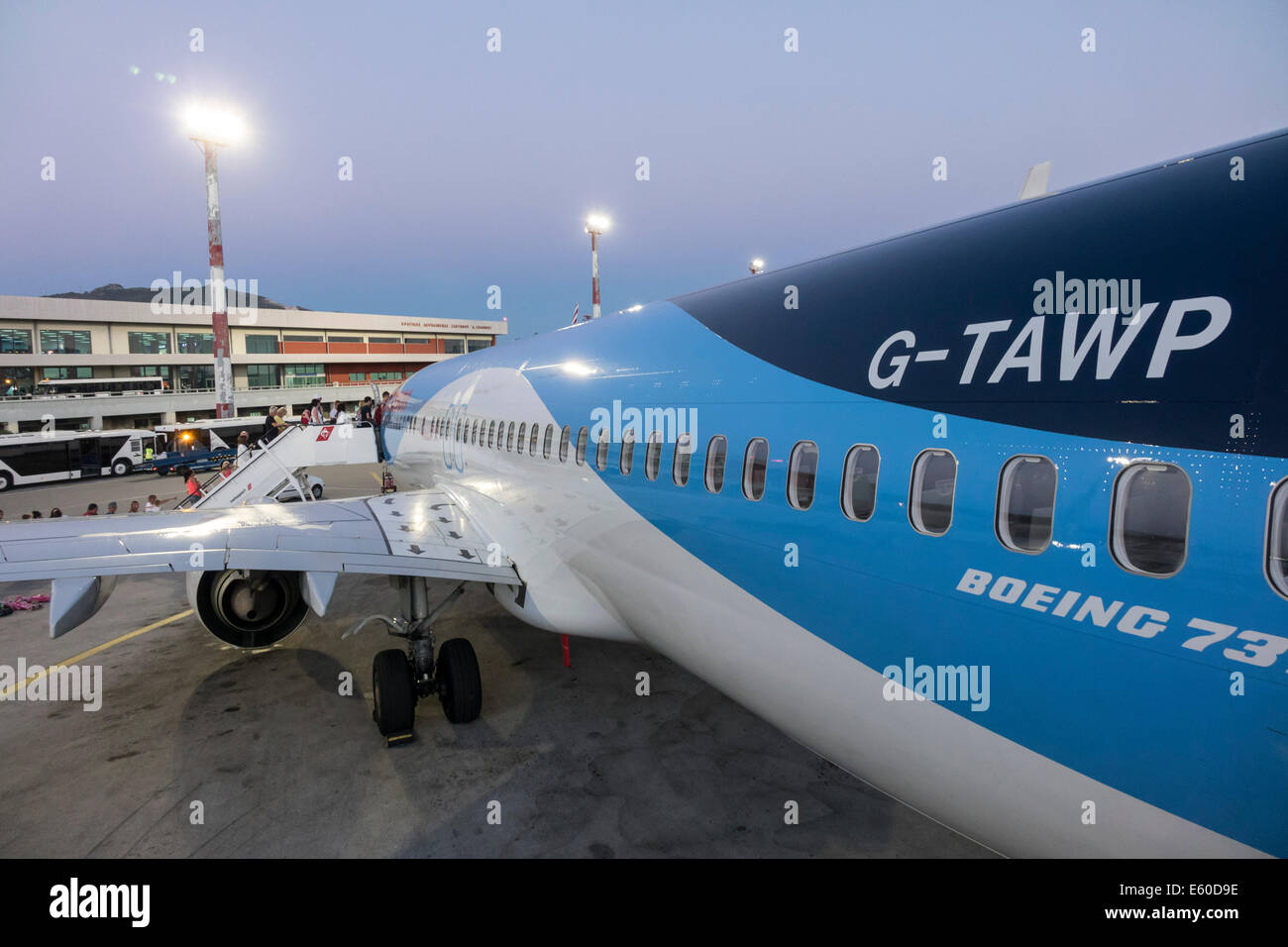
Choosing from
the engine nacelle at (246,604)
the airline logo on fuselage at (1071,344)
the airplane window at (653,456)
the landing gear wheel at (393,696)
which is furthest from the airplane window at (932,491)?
the engine nacelle at (246,604)

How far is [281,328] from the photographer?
6200 cm

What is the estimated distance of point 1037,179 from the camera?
5035mm

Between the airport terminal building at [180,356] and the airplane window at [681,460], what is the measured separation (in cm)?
4837

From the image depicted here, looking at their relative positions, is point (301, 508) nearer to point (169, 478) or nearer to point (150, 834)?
point (150, 834)

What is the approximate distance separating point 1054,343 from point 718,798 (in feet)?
16.7

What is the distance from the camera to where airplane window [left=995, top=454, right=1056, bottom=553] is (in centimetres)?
288

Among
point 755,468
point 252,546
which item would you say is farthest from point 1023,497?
point 252,546

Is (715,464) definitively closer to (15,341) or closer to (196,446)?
(196,446)

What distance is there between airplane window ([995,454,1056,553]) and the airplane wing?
18.7 feet

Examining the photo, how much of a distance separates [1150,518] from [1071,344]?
0.77m

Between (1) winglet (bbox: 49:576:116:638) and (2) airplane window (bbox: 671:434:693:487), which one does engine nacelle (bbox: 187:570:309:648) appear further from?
(2) airplane window (bbox: 671:434:693:487)

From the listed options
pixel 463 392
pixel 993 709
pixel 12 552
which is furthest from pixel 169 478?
pixel 993 709

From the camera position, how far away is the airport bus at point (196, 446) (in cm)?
3212
